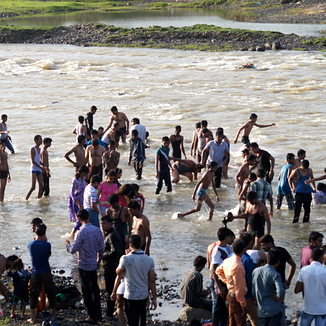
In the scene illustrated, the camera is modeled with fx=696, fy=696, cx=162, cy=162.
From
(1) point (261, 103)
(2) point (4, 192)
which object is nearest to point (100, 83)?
(1) point (261, 103)

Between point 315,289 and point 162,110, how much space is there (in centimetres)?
2125

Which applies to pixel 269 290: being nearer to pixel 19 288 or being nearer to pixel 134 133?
pixel 19 288

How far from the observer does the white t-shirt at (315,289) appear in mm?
7137

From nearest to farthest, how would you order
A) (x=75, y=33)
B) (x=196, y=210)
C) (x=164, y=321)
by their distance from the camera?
(x=164, y=321) < (x=196, y=210) < (x=75, y=33)

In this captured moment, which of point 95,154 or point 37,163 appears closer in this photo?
point 95,154

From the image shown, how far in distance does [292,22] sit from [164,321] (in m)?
59.1

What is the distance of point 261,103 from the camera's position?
29.0 m

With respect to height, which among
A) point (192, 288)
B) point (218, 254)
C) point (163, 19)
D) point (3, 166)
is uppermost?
point (163, 19)

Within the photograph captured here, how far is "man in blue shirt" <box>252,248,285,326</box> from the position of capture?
23.8 feet

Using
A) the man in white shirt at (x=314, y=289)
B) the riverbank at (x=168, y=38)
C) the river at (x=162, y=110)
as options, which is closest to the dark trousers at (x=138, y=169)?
the river at (x=162, y=110)

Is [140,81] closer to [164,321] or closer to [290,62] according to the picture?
Result: [290,62]

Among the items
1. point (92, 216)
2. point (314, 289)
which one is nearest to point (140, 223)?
point (92, 216)

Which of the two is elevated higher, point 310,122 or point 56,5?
point 56,5

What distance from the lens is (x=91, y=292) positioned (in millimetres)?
8773
